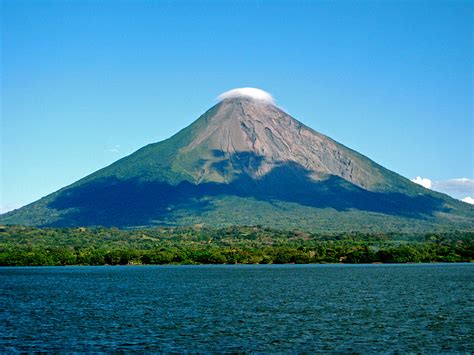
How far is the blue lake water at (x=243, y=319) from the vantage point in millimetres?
37594

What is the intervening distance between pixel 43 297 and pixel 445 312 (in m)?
38.2

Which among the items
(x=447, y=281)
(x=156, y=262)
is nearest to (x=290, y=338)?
(x=447, y=281)

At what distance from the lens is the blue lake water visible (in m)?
37.6

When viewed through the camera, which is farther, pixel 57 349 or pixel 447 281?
pixel 447 281

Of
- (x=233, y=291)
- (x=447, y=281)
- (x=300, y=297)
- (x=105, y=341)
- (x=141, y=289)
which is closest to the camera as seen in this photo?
(x=105, y=341)

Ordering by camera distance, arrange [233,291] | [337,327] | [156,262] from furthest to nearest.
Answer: [156,262], [233,291], [337,327]

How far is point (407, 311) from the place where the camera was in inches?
2076

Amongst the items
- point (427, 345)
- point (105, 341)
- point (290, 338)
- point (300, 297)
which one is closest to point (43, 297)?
point (300, 297)

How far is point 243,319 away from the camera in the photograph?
160ft

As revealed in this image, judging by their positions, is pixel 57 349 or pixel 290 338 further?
pixel 290 338

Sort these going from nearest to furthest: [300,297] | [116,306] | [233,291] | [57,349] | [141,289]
Result: 1. [57,349]
2. [116,306]
3. [300,297]
4. [233,291]
5. [141,289]

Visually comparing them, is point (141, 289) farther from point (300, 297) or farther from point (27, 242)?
point (27, 242)

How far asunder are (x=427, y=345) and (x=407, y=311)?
53.5 feet

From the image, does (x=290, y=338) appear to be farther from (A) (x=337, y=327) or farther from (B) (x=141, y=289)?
(B) (x=141, y=289)
